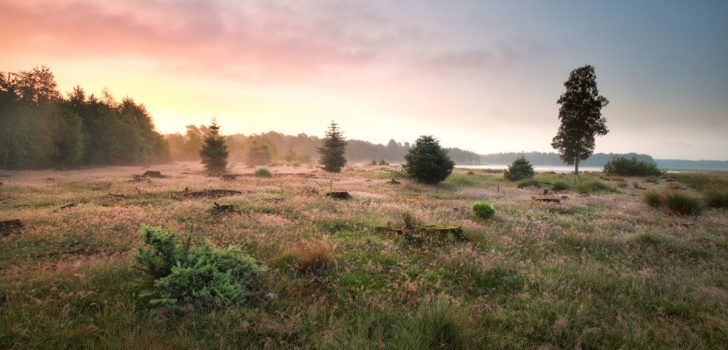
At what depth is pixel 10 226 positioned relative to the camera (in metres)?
9.36

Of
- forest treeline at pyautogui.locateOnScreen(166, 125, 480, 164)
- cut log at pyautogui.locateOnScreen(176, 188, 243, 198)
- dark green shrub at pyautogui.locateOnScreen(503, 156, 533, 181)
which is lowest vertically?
cut log at pyautogui.locateOnScreen(176, 188, 243, 198)

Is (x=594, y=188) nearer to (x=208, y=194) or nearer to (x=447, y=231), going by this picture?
(x=447, y=231)

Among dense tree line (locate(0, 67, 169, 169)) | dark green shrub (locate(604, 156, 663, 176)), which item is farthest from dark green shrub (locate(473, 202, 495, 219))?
dense tree line (locate(0, 67, 169, 169))

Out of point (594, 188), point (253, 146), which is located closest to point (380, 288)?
point (594, 188)

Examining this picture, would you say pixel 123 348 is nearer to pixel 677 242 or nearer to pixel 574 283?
pixel 574 283

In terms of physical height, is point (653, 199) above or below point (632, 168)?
below

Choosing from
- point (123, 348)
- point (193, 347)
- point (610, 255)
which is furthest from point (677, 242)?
point (123, 348)

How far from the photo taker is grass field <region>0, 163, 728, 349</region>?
164 inches

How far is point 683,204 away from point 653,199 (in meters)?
2.03

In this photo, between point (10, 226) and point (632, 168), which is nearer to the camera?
point (10, 226)

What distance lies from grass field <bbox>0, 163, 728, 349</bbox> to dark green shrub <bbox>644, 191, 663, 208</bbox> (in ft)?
16.2

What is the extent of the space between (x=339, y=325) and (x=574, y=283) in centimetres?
507

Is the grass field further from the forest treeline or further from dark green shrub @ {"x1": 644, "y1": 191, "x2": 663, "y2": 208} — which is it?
the forest treeline

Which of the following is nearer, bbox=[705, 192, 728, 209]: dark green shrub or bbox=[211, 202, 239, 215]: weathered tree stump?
bbox=[211, 202, 239, 215]: weathered tree stump
